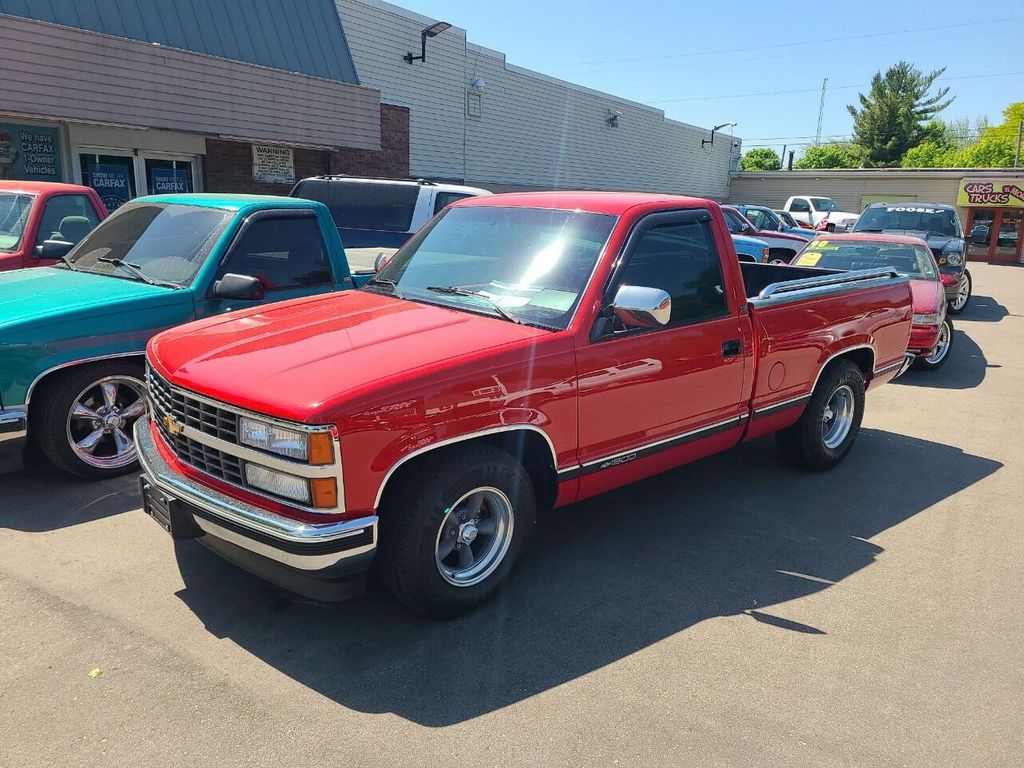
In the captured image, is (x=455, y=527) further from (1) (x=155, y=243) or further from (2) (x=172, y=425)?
(1) (x=155, y=243)

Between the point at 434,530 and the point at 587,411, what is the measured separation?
38.6 inches

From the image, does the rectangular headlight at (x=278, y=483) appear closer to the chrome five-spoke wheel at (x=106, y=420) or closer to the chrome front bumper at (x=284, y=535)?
the chrome front bumper at (x=284, y=535)

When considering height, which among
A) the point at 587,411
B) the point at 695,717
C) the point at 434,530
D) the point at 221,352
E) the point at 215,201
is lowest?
the point at 695,717

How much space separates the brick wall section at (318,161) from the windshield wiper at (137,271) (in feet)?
33.8

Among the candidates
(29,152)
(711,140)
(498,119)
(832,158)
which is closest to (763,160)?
(832,158)

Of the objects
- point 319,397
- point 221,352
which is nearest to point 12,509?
point 221,352

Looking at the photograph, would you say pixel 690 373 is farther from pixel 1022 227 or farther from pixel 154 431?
pixel 1022 227

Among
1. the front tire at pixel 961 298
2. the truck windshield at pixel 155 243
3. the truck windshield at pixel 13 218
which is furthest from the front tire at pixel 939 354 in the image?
the truck windshield at pixel 13 218

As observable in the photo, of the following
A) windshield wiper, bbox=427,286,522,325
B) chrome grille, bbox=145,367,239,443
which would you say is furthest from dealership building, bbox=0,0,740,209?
windshield wiper, bbox=427,286,522,325

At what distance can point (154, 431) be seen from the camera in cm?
393

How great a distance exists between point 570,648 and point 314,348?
1.76 meters

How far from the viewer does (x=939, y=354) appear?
9.91m

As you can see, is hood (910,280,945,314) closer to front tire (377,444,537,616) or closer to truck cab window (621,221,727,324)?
truck cab window (621,221,727,324)

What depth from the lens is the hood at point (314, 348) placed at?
3061mm
